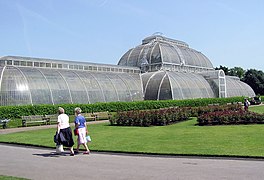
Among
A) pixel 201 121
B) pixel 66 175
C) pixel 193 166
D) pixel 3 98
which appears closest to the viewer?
pixel 66 175

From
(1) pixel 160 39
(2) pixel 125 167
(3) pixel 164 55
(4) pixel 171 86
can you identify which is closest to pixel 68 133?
(2) pixel 125 167

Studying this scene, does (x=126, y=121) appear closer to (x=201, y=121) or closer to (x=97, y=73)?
(x=201, y=121)

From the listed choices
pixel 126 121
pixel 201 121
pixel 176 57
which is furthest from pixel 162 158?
pixel 176 57

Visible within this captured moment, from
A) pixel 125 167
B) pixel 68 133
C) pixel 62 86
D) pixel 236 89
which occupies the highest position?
pixel 236 89

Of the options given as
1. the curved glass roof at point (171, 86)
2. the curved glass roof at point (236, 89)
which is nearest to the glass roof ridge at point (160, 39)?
the curved glass roof at point (236, 89)

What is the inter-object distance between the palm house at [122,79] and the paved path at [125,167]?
99.2ft

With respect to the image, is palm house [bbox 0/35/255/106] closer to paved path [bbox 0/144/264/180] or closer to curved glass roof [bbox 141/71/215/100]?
curved glass roof [bbox 141/71/215/100]

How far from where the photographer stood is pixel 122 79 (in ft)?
202

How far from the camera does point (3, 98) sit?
40594 millimetres

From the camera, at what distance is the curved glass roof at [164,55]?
74188 millimetres

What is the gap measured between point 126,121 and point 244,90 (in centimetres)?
5935

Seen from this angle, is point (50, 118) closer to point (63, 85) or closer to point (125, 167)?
point (63, 85)

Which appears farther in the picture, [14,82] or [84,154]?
[14,82]

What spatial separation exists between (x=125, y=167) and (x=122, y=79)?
1977 inches
